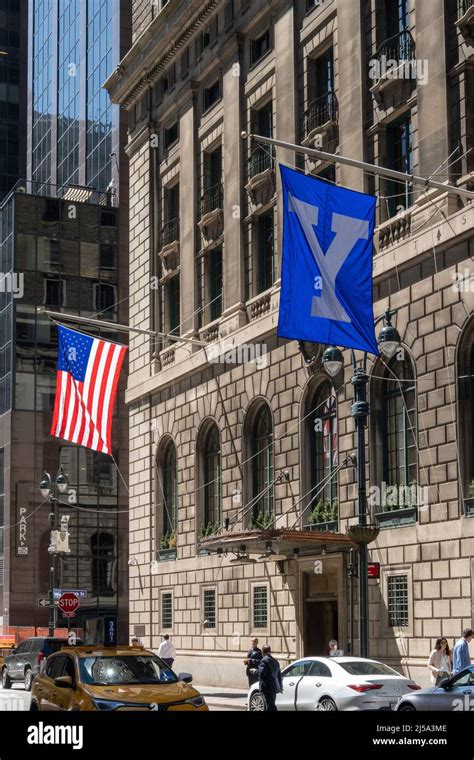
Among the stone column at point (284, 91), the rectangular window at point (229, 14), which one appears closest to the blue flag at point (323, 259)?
the stone column at point (284, 91)

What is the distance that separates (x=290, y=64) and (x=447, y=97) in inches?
388

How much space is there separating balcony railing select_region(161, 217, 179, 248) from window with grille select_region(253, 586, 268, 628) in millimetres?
15217

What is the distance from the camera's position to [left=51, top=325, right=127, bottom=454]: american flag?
125 feet

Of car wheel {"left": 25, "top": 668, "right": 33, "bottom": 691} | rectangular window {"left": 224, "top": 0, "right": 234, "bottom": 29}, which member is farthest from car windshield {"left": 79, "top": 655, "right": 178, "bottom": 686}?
rectangular window {"left": 224, "top": 0, "right": 234, "bottom": 29}

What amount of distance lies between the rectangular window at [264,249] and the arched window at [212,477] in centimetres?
553

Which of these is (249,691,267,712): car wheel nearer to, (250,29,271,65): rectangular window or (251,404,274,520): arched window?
(251,404,274,520): arched window

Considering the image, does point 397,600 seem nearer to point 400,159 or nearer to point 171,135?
point 400,159

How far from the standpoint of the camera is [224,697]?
3566 cm

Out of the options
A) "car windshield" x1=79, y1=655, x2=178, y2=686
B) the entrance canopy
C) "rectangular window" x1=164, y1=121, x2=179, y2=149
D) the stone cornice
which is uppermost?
the stone cornice

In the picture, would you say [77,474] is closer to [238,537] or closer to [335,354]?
[238,537]

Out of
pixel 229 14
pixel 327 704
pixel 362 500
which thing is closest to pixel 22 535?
pixel 229 14

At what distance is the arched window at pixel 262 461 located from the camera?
40062 millimetres

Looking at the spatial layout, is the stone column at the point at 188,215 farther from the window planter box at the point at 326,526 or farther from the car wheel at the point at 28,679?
the car wheel at the point at 28,679

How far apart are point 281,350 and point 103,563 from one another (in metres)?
41.1
